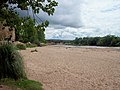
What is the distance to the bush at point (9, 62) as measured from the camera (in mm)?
8633

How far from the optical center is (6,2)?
211 inches

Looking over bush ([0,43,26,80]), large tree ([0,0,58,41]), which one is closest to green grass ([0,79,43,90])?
bush ([0,43,26,80])

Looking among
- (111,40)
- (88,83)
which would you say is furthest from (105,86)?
(111,40)

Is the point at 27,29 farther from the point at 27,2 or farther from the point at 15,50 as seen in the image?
the point at 15,50

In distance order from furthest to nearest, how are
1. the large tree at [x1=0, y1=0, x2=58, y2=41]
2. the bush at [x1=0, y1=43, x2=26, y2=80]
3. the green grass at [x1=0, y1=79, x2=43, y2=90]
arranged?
the bush at [x1=0, y1=43, x2=26, y2=80]
the green grass at [x1=0, y1=79, x2=43, y2=90]
the large tree at [x1=0, y1=0, x2=58, y2=41]

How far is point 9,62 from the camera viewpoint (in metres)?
8.67

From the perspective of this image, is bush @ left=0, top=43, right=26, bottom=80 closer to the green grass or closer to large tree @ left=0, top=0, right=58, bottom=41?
the green grass

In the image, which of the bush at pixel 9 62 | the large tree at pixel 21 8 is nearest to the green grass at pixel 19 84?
the bush at pixel 9 62

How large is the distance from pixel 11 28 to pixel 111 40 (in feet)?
404

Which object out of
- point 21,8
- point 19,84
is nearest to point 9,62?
point 19,84

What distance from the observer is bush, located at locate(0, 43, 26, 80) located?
863 centimetres

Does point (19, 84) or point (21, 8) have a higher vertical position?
point (21, 8)

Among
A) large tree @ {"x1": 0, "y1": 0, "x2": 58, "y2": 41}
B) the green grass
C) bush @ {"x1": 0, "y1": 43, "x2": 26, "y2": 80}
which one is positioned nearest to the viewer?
large tree @ {"x1": 0, "y1": 0, "x2": 58, "y2": 41}

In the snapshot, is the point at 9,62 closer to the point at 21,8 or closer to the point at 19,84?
the point at 19,84
